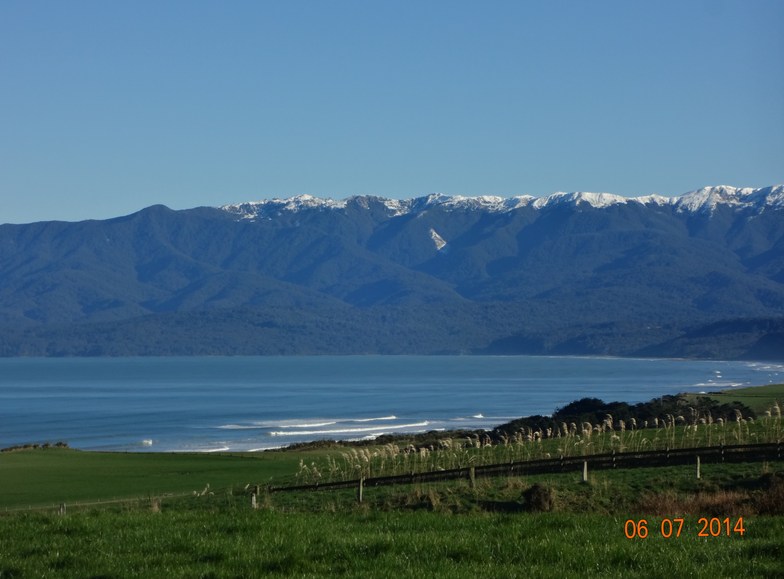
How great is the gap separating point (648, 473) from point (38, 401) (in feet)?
339

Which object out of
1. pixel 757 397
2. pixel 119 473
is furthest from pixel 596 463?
pixel 757 397

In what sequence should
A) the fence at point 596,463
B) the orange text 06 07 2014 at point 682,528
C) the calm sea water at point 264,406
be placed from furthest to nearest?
the calm sea water at point 264,406 → the fence at point 596,463 → the orange text 06 07 2014 at point 682,528

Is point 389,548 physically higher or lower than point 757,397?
higher

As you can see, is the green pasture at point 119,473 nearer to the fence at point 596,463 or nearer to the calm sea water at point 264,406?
the fence at point 596,463

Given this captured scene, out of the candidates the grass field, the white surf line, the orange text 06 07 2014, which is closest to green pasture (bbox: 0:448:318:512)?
the grass field

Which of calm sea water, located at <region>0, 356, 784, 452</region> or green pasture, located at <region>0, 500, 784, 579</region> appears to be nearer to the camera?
green pasture, located at <region>0, 500, 784, 579</region>

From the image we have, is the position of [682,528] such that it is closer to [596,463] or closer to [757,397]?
[596,463]

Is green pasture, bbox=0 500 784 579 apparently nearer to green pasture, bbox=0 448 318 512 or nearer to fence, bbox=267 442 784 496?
fence, bbox=267 442 784 496

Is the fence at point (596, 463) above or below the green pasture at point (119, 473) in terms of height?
above

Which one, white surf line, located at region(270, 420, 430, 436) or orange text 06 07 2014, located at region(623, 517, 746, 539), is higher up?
orange text 06 07 2014, located at region(623, 517, 746, 539)

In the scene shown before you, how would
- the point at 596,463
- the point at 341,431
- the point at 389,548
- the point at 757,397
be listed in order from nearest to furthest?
the point at 389,548 → the point at 596,463 → the point at 757,397 → the point at 341,431

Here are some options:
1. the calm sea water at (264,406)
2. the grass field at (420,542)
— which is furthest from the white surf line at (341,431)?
the grass field at (420,542)

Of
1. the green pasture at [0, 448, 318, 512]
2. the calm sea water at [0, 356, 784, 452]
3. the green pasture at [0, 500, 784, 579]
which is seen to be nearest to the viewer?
the green pasture at [0, 500, 784, 579]

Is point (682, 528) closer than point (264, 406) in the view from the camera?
Yes
